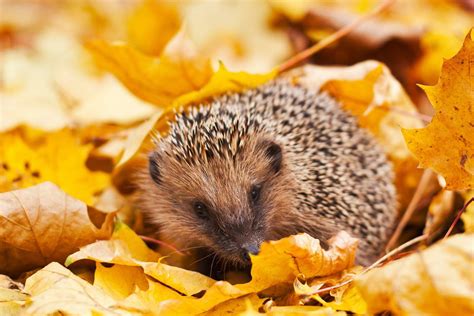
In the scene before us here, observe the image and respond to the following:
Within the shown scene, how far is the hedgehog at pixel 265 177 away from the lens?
2.47 meters

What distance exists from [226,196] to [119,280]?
514 mm

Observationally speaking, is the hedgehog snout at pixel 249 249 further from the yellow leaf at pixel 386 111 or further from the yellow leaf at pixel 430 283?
the yellow leaf at pixel 386 111

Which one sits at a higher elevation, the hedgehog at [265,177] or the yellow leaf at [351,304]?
the hedgehog at [265,177]

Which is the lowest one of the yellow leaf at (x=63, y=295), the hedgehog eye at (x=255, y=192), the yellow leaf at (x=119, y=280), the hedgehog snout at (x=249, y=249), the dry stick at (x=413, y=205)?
the dry stick at (x=413, y=205)

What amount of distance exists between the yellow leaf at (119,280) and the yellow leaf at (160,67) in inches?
40.2

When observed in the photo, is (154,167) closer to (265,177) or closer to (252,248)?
(265,177)

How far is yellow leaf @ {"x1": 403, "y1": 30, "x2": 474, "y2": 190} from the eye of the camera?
2.16 m

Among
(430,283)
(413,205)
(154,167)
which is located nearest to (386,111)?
(413,205)

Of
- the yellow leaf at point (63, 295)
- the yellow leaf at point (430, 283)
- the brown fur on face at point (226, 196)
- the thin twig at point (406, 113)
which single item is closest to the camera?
the yellow leaf at point (430, 283)

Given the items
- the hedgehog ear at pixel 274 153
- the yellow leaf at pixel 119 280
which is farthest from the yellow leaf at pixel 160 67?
the yellow leaf at pixel 119 280

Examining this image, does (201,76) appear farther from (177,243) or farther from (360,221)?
(360,221)

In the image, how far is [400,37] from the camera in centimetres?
380

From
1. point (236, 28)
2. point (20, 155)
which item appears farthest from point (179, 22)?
point (20, 155)

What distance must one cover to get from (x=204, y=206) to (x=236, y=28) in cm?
255
